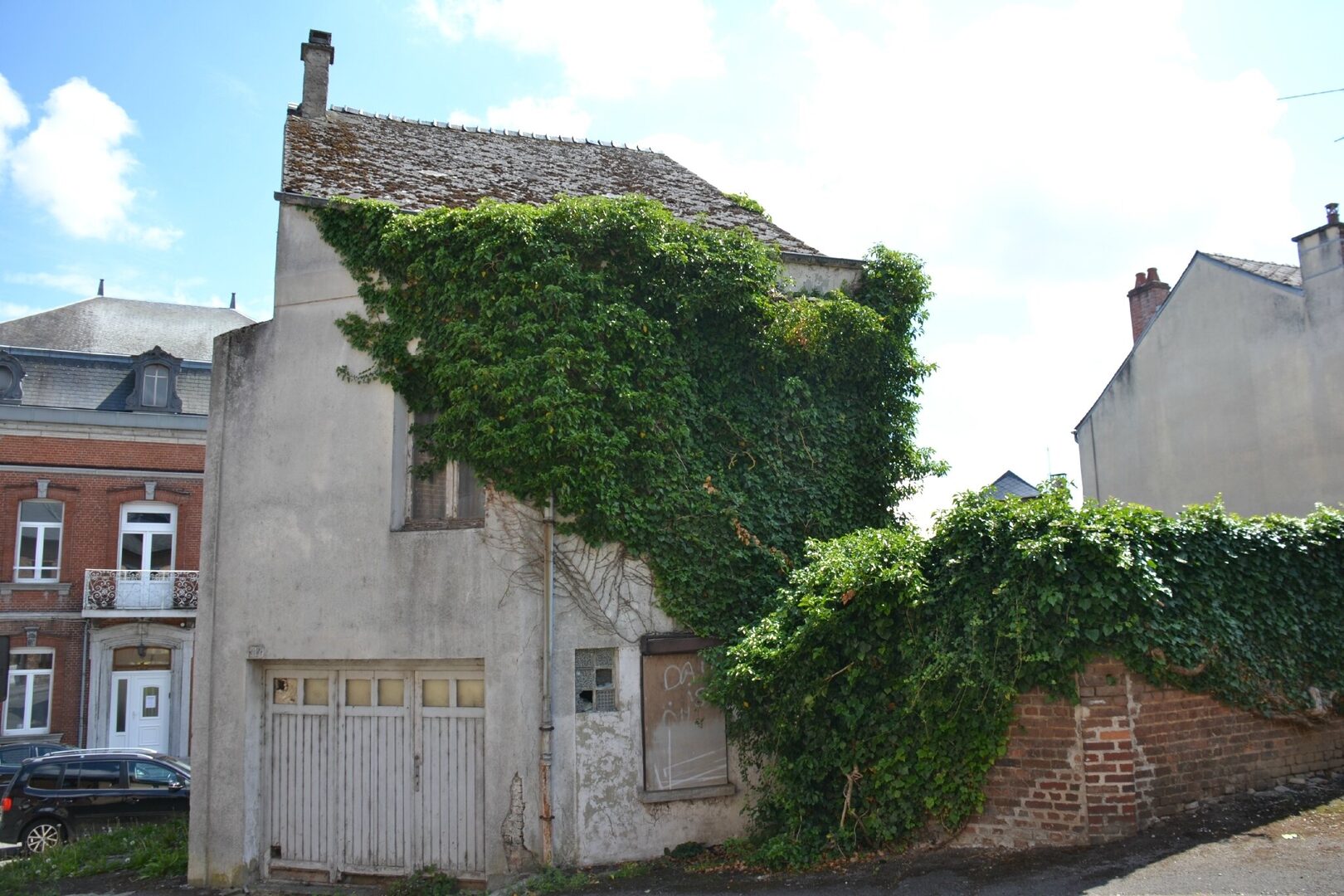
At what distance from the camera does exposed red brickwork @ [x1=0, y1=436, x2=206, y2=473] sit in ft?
76.5

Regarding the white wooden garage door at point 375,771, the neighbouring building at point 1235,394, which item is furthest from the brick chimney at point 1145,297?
the white wooden garage door at point 375,771

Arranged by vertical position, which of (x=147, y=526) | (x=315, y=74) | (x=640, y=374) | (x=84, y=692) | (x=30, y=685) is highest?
(x=315, y=74)

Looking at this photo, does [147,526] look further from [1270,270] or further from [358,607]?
[1270,270]

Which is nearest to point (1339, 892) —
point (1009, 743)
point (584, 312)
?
point (1009, 743)

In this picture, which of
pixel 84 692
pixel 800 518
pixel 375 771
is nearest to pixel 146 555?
pixel 84 692

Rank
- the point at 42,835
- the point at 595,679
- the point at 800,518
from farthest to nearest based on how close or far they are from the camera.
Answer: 1. the point at 42,835
2. the point at 800,518
3. the point at 595,679

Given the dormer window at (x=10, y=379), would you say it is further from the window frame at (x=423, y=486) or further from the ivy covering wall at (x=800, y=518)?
the window frame at (x=423, y=486)

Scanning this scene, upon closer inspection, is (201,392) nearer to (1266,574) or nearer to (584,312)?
(584,312)

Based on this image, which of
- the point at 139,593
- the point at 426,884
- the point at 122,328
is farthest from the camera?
the point at 122,328

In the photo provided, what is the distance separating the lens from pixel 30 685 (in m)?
22.9

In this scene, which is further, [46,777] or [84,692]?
[84,692]

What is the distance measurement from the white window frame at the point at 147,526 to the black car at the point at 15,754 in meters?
6.44

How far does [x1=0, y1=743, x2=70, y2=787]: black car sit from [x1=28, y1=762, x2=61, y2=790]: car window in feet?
12.0

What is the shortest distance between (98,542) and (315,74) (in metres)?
14.7
